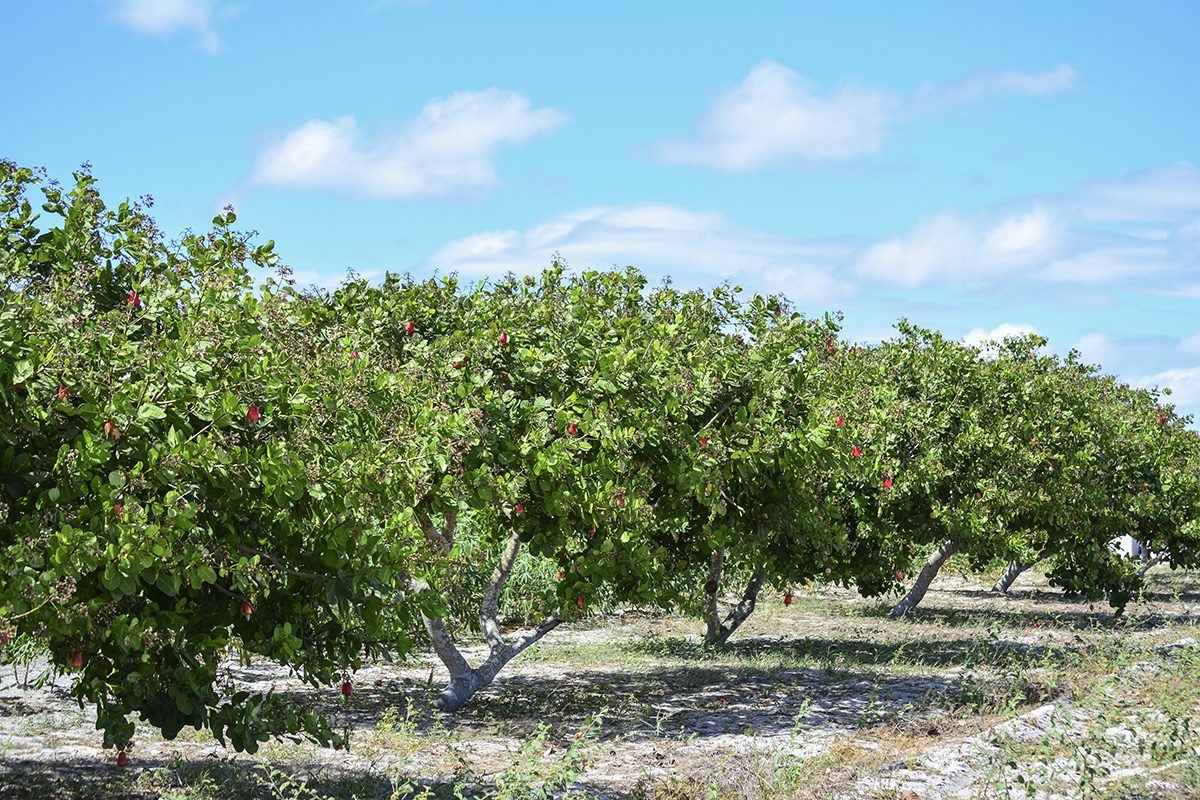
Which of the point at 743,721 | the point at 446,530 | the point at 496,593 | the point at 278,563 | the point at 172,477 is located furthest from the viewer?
the point at 496,593

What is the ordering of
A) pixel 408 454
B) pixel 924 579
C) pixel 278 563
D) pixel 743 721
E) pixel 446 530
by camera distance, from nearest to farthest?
pixel 278 563, pixel 408 454, pixel 446 530, pixel 743 721, pixel 924 579

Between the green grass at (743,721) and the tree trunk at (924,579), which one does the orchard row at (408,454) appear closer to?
the green grass at (743,721)

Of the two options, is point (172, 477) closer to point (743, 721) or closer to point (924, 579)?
point (743, 721)

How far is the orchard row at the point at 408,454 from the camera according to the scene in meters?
5.07

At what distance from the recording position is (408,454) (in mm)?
6664

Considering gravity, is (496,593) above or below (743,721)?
above

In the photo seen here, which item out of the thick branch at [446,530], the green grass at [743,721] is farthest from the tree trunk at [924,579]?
the thick branch at [446,530]

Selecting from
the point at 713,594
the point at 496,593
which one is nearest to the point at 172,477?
the point at 496,593

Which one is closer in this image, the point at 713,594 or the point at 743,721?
the point at 743,721

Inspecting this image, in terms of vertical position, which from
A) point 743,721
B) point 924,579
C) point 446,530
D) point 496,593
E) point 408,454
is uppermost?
point 408,454

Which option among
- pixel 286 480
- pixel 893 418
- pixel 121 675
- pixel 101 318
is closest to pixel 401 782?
pixel 121 675

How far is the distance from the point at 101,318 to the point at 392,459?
71.2 inches

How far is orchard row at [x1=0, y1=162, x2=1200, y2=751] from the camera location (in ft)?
16.6

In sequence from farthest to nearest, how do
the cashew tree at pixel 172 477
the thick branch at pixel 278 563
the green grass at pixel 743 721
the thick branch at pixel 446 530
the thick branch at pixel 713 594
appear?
the thick branch at pixel 713 594 → the thick branch at pixel 446 530 → the green grass at pixel 743 721 → the thick branch at pixel 278 563 → the cashew tree at pixel 172 477
